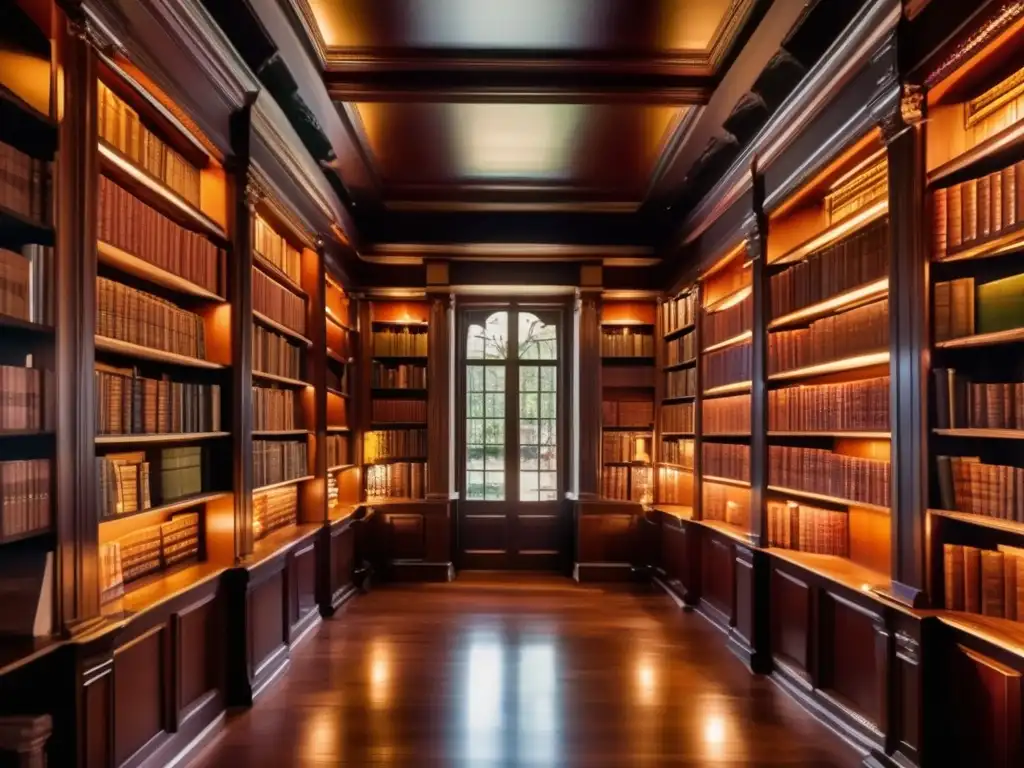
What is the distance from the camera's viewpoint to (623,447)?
6820mm

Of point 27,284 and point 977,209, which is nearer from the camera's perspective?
point 27,284

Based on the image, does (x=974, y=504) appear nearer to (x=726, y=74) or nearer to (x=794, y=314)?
(x=794, y=314)

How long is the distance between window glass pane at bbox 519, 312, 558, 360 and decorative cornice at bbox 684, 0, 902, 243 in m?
2.48

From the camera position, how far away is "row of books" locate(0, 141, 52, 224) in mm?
2012

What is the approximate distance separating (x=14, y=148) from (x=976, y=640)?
372 centimetres

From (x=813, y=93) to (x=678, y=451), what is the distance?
3577 millimetres

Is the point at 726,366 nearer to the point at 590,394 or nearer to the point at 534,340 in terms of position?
the point at 590,394

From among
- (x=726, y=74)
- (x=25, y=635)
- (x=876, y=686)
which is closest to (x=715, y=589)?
(x=876, y=686)

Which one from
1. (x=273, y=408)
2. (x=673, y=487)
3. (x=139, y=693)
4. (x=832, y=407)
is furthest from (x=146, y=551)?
(x=673, y=487)

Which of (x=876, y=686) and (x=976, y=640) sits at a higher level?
(x=976, y=640)

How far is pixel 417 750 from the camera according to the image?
10.2 ft

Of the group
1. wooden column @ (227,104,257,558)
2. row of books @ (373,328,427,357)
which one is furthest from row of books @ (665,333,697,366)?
wooden column @ (227,104,257,558)

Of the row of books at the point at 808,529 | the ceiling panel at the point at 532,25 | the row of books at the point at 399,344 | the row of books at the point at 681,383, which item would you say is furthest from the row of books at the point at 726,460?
the row of books at the point at 399,344

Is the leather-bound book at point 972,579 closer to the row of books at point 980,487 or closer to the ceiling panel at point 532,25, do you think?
the row of books at point 980,487
